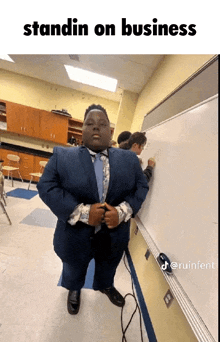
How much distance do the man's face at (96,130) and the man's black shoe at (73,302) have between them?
3.87 ft

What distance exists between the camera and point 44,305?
104 centimetres

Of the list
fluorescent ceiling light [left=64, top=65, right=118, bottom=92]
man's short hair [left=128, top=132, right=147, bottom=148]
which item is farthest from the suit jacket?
fluorescent ceiling light [left=64, top=65, right=118, bottom=92]

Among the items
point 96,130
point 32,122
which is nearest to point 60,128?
point 32,122

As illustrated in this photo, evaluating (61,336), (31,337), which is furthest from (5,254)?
(61,336)

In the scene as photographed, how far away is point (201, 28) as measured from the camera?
100 cm

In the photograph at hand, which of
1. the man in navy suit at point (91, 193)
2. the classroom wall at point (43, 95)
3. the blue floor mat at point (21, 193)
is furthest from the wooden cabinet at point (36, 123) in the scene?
the man in navy suit at point (91, 193)

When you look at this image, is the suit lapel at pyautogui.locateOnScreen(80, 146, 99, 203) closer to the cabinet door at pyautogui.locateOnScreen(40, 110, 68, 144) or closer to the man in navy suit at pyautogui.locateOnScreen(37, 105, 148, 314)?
the man in navy suit at pyautogui.locateOnScreen(37, 105, 148, 314)

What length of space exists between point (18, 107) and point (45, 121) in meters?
0.82

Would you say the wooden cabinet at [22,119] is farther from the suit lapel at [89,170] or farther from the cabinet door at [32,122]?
the suit lapel at [89,170]

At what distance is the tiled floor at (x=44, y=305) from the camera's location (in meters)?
0.90

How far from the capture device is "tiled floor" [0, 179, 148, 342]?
90 cm

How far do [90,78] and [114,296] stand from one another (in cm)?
385

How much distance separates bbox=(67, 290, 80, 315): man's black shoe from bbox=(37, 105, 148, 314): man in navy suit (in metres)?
0.20

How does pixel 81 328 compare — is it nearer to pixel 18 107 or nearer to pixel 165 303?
pixel 165 303
